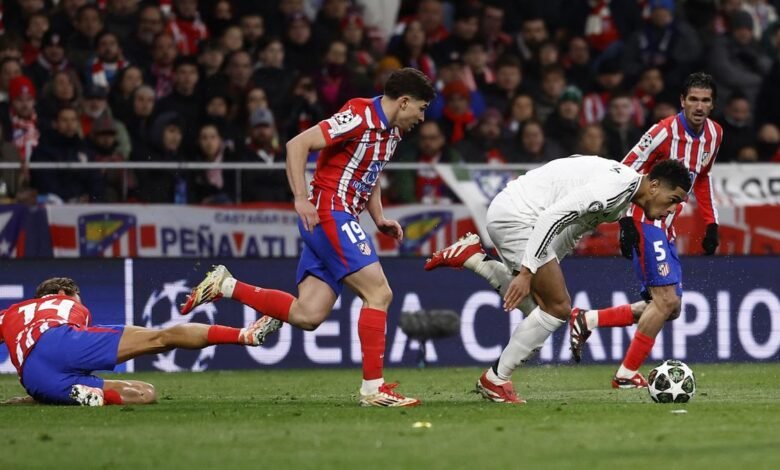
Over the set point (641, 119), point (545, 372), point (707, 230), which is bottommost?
point (545, 372)

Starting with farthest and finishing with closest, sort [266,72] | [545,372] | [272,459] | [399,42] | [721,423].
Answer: [399,42] < [266,72] < [545,372] < [721,423] < [272,459]

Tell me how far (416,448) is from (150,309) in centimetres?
745

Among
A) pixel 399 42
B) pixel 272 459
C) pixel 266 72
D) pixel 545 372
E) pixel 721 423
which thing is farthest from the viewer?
pixel 399 42

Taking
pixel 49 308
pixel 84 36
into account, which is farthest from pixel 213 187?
pixel 49 308

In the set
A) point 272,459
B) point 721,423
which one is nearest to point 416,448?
point 272,459

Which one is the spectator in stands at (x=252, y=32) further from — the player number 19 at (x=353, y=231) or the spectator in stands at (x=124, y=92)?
the player number 19 at (x=353, y=231)

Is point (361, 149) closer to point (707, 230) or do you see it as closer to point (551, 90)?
point (707, 230)

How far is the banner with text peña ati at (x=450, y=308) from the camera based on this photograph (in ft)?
48.5

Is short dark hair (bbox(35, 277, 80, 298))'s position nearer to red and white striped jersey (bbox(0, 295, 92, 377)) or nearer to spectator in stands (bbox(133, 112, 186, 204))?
red and white striped jersey (bbox(0, 295, 92, 377))

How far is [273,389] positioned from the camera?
12469mm

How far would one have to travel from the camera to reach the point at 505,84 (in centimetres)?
1859

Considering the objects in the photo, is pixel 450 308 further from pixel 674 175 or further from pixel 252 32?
pixel 674 175

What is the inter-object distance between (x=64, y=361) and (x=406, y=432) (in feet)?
9.41

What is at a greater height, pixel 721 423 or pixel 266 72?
pixel 266 72
